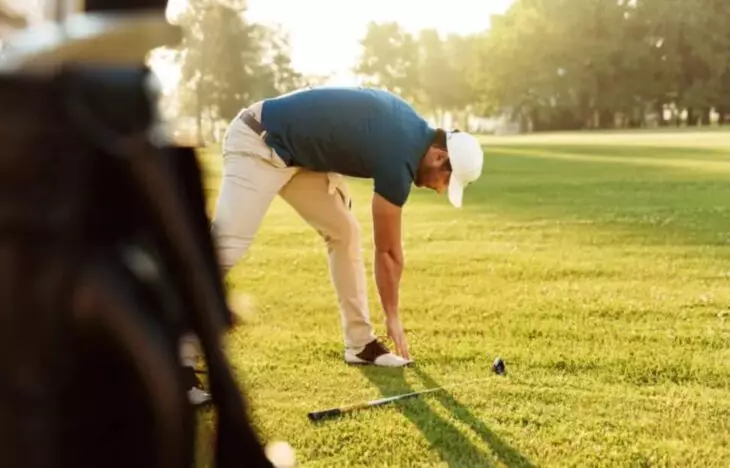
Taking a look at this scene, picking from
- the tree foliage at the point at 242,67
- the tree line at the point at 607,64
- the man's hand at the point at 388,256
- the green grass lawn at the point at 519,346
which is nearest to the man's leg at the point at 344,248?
the green grass lawn at the point at 519,346

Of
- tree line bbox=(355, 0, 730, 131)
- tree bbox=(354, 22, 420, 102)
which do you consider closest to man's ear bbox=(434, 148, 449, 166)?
tree line bbox=(355, 0, 730, 131)

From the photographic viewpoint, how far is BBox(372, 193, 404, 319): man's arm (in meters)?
4.81

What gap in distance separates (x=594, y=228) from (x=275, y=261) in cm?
365

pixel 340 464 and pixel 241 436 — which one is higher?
pixel 241 436

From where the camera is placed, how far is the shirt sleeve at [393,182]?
4699 millimetres

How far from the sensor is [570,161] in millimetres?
26266

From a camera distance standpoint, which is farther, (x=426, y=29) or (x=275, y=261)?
(x=426, y=29)

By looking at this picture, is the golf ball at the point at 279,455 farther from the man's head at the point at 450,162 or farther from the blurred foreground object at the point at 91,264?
the man's head at the point at 450,162

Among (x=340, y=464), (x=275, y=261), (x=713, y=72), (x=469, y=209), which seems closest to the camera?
(x=340, y=464)

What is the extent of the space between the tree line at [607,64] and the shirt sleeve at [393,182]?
2459 inches

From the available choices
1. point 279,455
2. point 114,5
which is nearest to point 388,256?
point 279,455

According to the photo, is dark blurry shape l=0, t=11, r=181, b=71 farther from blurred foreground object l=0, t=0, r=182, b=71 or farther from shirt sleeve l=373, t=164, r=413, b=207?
shirt sleeve l=373, t=164, r=413, b=207

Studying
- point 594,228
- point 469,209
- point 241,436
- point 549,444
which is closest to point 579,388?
point 549,444

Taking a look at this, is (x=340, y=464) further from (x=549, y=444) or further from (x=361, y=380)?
(x=361, y=380)
